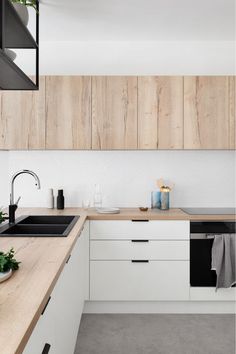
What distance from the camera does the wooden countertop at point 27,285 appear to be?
0.82 m

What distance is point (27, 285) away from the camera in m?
1.14

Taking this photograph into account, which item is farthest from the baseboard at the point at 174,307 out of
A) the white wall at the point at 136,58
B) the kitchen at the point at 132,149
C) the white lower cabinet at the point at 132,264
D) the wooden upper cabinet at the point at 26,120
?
the white wall at the point at 136,58

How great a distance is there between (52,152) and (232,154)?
199 cm

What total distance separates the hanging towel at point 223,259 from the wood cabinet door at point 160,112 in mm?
970

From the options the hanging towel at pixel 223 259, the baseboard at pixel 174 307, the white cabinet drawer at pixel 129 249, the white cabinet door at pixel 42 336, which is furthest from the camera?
the baseboard at pixel 174 307

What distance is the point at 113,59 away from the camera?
3.55 metres

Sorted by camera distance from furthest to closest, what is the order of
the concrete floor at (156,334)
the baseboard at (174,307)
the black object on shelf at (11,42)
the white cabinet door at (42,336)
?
the baseboard at (174,307), the concrete floor at (156,334), the black object on shelf at (11,42), the white cabinet door at (42,336)

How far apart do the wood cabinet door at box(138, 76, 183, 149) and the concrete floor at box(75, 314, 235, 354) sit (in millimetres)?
1621

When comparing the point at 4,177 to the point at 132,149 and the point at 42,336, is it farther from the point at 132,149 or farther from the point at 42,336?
the point at 42,336

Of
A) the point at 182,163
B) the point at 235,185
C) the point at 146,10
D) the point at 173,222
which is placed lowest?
the point at 173,222

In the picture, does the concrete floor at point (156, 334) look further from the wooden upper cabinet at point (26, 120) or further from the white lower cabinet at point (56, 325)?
the wooden upper cabinet at point (26, 120)

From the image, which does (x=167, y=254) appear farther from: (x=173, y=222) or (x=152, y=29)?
(x=152, y=29)

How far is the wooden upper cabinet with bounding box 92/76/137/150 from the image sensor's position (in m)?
3.16

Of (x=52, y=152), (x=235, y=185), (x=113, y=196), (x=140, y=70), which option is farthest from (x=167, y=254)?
(x=140, y=70)
